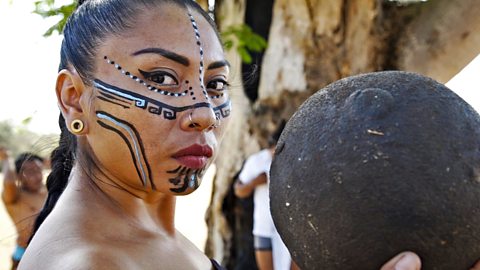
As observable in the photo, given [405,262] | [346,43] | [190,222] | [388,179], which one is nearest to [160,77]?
[388,179]

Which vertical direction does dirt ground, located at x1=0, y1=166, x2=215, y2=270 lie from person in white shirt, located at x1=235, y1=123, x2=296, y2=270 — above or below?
below

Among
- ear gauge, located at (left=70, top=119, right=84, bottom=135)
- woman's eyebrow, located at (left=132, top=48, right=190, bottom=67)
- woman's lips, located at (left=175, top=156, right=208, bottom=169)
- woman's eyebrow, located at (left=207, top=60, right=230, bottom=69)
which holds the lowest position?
woman's lips, located at (left=175, top=156, right=208, bottom=169)

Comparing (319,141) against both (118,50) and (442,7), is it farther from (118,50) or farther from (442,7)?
(442,7)

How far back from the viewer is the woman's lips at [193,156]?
1905mm


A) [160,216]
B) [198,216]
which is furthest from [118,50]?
[198,216]

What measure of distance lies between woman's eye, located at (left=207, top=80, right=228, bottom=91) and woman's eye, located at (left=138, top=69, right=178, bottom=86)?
0.14 meters

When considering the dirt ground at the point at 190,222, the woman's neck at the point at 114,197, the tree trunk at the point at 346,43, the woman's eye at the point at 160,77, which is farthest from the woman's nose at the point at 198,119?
the dirt ground at the point at 190,222

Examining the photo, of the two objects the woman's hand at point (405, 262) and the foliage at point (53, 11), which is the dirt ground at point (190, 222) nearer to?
the foliage at point (53, 11)

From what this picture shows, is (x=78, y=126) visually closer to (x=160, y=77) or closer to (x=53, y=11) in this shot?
(x=160, y=77)

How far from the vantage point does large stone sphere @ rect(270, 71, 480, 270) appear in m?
1.52

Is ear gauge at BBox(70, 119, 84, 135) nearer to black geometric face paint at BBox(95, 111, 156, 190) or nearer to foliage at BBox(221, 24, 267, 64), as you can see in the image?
black geometric face paint at BBox(95, 111, 156, 190)

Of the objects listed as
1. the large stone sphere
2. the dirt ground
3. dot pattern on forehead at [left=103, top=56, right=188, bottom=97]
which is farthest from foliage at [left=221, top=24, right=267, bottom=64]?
the dirt ground

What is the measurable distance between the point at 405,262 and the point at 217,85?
0.86 metres

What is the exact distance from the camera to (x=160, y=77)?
1.95 metres
